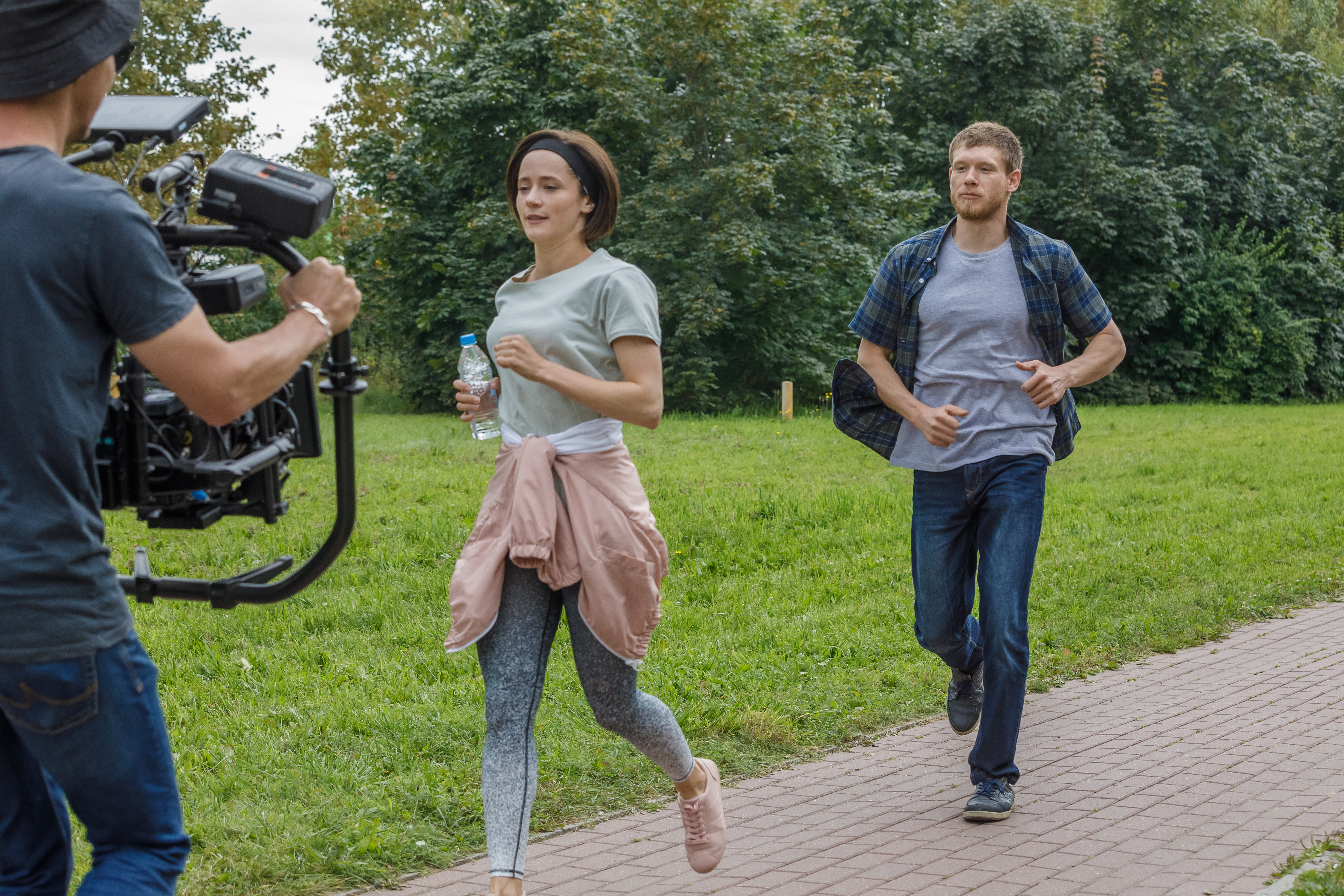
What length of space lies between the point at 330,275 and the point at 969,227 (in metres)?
3.01

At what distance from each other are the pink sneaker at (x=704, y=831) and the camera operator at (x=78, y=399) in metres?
1.90

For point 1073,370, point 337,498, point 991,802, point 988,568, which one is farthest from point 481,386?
point 991,802

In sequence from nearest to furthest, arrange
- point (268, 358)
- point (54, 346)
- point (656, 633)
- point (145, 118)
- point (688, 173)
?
1. point (54, 346)
2. point (268, 358)
3. point (145, 118)
4. point (656, 633)
5. point (688, 173)

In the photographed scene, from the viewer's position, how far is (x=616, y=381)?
12.1ft

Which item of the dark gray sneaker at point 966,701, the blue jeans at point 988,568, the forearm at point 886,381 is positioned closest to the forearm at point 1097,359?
the blue jeans at point 988,568

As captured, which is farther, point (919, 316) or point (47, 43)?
point (919, 316)

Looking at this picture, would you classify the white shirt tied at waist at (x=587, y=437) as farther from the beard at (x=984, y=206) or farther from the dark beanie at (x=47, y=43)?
the beard at (x=984, y=206)

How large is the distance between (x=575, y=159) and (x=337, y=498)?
56.3 inches

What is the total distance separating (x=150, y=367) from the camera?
223 cm

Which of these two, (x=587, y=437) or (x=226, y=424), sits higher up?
(x=226, y=424)

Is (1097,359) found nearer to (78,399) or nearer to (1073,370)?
(1073,370)

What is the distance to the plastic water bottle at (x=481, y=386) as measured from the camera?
13.3 ft

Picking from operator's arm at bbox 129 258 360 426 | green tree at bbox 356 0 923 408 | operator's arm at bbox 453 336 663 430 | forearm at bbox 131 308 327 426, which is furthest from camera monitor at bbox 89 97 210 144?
green tree at bbox 356 0 923 408

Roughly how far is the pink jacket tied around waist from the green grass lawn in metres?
1.07
